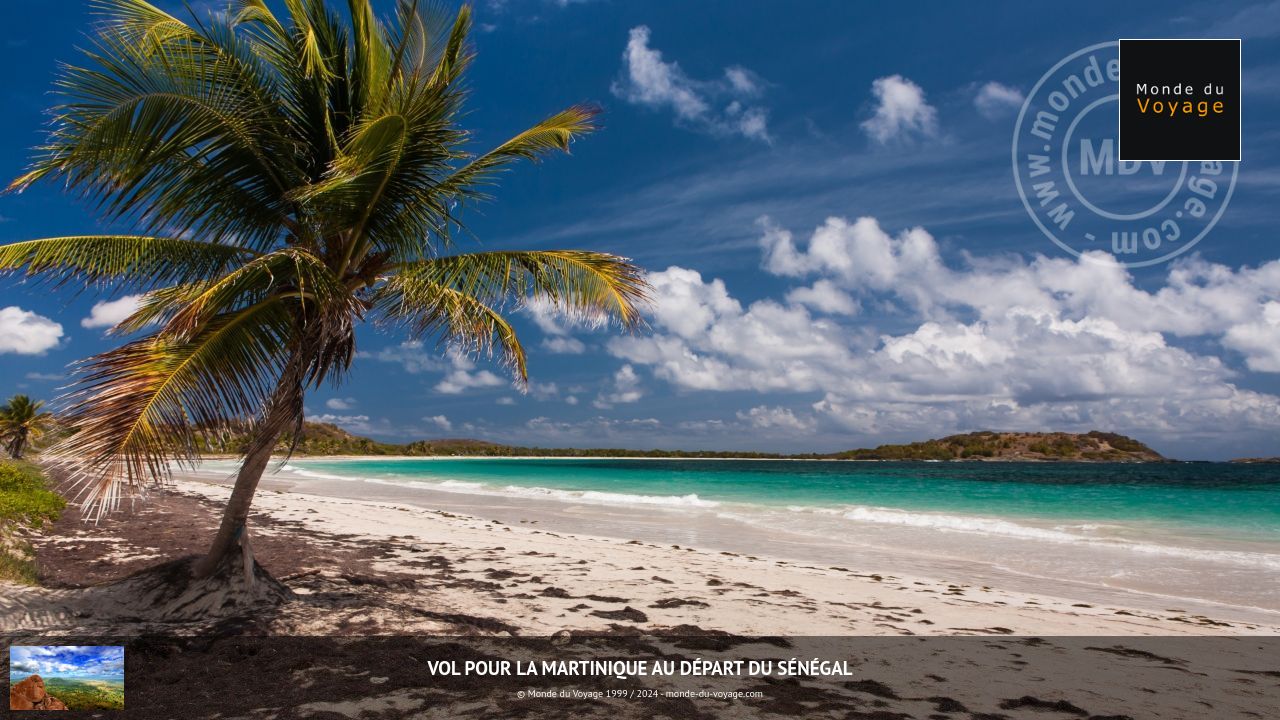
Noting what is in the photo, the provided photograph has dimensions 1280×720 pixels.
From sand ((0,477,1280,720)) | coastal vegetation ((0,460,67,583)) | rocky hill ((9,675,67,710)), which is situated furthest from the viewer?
coastal vegetation ((0,460,67,583))

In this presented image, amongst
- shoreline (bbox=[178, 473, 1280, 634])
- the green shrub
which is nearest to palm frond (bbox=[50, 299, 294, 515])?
shoreline (bbox=[178, 473, 1280, 634])

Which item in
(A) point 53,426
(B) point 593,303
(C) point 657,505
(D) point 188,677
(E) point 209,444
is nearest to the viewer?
(A) point 53,426

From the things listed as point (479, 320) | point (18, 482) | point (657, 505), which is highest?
point (479, 320)

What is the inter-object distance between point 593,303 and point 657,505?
60.1 ft

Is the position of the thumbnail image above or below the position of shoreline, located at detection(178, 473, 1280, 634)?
above

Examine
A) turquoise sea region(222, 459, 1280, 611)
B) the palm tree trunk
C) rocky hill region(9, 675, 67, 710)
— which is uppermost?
the palm tree trunk

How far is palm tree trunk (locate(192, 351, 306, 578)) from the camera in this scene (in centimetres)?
586

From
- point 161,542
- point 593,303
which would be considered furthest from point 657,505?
point 593,303

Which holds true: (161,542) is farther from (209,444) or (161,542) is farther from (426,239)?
(426,239)

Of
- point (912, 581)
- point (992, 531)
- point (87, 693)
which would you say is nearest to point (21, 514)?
point (87, 693)

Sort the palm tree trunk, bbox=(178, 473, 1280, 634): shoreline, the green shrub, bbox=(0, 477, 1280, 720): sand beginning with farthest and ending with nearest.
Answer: the green shrub → bbox=(178, 473, 1280, 634): shoreline → the palm tree trunk → bbox=(0, 477, 1280, 720): sand

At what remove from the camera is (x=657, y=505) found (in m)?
24.6

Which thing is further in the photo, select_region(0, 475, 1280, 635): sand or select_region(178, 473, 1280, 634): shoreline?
select_region(178, 473, 1280, 634): shoreline

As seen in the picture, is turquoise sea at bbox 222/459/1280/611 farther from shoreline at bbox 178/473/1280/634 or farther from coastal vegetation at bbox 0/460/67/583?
coastal vegetation at bbox 0/460/67/583
